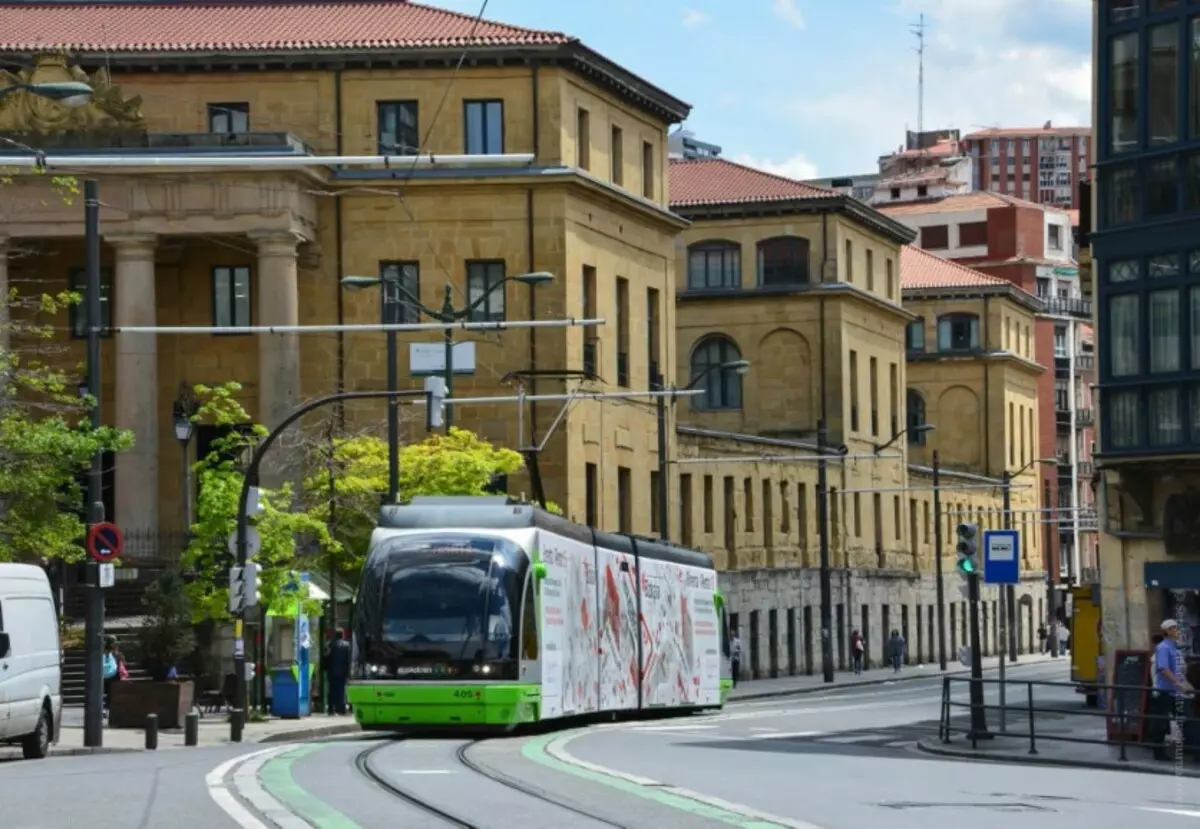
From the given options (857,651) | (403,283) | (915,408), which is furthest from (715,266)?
(403,283)

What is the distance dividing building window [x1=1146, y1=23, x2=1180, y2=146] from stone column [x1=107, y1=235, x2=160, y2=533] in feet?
112

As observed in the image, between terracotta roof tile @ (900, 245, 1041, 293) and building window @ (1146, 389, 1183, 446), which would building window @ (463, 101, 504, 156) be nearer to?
building window @ (1146, 389, 1183, 446)

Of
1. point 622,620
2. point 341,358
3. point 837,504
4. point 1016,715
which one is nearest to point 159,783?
point 622,620

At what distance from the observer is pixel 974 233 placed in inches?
6353

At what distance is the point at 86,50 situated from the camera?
2889 inches

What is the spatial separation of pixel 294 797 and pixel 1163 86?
65.5 ft

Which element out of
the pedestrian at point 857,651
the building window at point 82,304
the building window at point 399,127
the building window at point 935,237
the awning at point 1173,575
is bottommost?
the pedestrian at point 857,651

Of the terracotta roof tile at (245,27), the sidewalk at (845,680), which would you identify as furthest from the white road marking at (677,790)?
the terracotta roof tile at (245,27)

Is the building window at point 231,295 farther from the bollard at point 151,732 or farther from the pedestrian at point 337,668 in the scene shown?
the bollard at point 151,732

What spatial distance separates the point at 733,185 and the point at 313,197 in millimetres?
38086

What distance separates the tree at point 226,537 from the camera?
2020 inches

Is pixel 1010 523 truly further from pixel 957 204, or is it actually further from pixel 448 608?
pixel 448 608

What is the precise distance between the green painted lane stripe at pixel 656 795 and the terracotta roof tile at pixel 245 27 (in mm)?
42895

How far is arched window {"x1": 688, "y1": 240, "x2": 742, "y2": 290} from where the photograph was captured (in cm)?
10644
